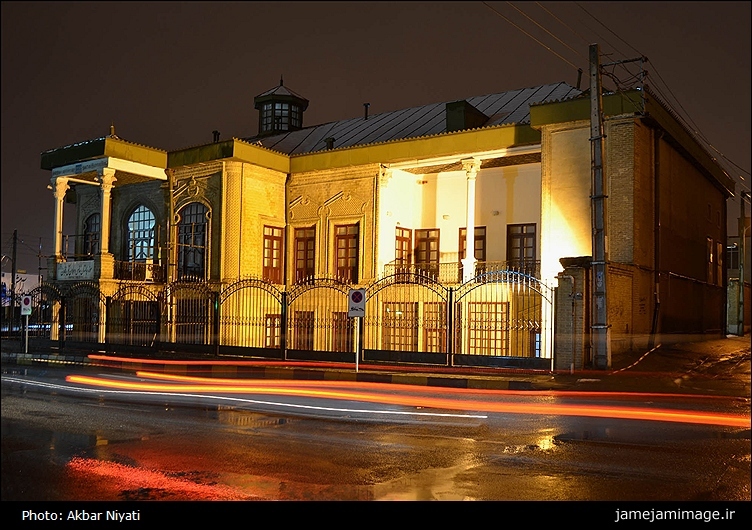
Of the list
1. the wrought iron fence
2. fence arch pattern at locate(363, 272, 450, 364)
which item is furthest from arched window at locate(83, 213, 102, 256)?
fence arch pattern at locate(363, 272, 450, 364)

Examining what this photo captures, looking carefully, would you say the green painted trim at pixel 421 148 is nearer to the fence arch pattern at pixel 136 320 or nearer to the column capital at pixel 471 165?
the column capital at pixel 471 165

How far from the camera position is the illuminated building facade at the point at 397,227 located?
2092cm

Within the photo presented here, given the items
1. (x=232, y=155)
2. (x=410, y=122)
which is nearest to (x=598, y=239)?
(x=232, y=155)

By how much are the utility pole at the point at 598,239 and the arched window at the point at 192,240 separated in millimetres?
15392

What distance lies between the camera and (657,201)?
2161 centimetres

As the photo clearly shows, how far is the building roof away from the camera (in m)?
27.3

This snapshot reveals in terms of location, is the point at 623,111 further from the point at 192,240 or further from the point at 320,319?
the point at 192,240

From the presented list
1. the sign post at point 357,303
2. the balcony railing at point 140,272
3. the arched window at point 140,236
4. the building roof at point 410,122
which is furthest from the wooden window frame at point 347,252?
the sign post at point 357,303

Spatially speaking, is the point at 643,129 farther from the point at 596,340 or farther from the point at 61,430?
the point at 61,430

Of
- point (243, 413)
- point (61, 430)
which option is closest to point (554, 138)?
point (243, 413)

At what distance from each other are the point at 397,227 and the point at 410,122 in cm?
550

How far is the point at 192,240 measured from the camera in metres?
27.6

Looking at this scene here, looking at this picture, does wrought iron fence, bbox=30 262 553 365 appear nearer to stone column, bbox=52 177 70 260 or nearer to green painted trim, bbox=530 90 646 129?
stone column, bbox=52 177 70 260

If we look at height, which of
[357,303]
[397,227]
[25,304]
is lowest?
[25,304]
